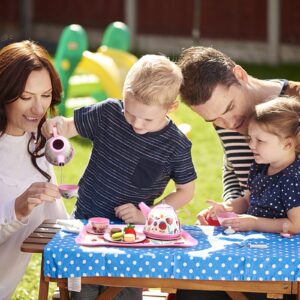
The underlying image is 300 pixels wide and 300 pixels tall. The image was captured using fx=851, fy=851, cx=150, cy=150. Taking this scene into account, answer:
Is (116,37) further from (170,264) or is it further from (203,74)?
(170,264)

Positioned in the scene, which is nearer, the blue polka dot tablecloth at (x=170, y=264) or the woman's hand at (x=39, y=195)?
the blue polka dot tablecloth at (x=170, y=264)

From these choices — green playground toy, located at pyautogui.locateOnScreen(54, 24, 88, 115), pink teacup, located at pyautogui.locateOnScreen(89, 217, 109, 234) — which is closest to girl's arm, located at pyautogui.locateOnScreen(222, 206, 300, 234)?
pink teacup, located at pyautogui.locateOnScreen(89, 217, 109, 234)

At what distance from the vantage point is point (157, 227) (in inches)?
133

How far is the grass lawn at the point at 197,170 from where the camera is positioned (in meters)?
5.03

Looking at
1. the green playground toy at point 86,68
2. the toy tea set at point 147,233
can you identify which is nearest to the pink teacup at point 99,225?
the toy tea set at point 147,233

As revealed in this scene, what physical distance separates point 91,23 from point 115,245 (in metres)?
12.8

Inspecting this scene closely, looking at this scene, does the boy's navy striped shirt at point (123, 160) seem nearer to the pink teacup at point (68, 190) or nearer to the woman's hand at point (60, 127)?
the woman's hand at point (60, 127)

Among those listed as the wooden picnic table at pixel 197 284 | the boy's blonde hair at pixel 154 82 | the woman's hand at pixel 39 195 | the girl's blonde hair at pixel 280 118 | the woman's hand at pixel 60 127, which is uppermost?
the boy's blonde hair at pixel 154 82

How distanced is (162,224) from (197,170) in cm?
431

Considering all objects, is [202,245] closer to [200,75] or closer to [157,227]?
[157,227]

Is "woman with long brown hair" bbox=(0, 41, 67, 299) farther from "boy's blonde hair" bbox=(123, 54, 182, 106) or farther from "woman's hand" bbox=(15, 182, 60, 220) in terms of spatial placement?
"boy's blonde hair" bbox=(123, 54, 182, 106)

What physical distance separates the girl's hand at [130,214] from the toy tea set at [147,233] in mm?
196

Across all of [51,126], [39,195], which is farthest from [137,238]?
[51,126]

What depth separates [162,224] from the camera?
3.39m
